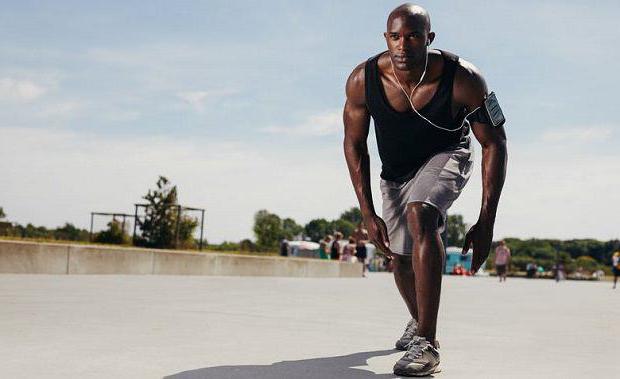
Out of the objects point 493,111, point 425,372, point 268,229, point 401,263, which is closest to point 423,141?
point 493,111

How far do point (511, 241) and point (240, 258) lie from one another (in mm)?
178307

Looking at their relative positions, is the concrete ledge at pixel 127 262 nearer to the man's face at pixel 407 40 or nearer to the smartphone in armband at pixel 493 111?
the man's face at pixel 407 40

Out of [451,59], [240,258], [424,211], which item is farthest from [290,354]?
[240,258]

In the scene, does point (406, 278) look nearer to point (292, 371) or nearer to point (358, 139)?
point (358, 139)

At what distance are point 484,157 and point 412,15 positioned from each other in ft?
2.68

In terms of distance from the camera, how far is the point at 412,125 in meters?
4.04

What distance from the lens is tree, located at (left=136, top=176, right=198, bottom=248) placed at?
19.1m

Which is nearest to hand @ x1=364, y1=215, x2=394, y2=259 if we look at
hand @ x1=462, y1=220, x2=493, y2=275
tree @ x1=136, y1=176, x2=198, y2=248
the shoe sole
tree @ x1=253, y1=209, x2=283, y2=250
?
hand @ x1=462, y1=220, x2=493, y2=275

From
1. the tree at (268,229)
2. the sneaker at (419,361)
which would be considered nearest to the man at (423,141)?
the sneaker at (419,361)

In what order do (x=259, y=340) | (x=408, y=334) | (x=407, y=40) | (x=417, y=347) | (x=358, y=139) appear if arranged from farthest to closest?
(x=259, y=340)
(x=408, y=334)
(x=358, y=139)
(x=407, y=40)
(x=417, y=347)

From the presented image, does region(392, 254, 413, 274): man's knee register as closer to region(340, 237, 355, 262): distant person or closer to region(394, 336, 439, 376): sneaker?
region(394, 336, 439, 376): sneaker

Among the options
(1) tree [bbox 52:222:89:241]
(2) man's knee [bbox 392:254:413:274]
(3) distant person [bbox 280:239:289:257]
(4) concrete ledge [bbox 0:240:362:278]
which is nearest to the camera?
(2) man's knee [bbox 392:254:413:274]

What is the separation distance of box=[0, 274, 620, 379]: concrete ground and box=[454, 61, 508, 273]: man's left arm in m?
0.66

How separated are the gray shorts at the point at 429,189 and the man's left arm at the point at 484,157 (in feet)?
0.42
